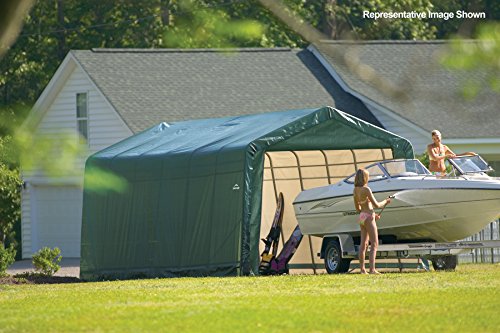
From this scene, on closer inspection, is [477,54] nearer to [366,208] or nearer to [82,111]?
[366,208]

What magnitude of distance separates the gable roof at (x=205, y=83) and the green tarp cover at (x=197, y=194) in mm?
8923

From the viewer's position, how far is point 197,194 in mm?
23234

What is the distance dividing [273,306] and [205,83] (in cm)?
2359

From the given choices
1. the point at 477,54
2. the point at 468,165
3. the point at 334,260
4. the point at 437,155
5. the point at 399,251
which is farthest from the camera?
the point at 437,155

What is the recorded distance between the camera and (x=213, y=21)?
231 inches

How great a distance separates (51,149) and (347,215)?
643 inches

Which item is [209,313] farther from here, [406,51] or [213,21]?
[406,51]

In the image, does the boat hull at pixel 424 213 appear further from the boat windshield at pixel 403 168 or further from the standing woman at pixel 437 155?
the standing woman at pixel 437 155

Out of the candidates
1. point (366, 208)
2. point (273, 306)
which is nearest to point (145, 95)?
point (366, 208)

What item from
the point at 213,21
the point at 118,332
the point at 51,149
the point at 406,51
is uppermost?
Answer: the point at 406,51

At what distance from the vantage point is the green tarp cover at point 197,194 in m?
21.9

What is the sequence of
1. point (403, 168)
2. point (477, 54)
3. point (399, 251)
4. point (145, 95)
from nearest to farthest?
1. point (477, 54)
2. point (399, 251)
3. point (403, 168)
4. point (145, 95)

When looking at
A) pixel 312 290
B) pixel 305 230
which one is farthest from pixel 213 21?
Result: pixel 305 230

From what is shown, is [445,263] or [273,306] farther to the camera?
[445,263]
